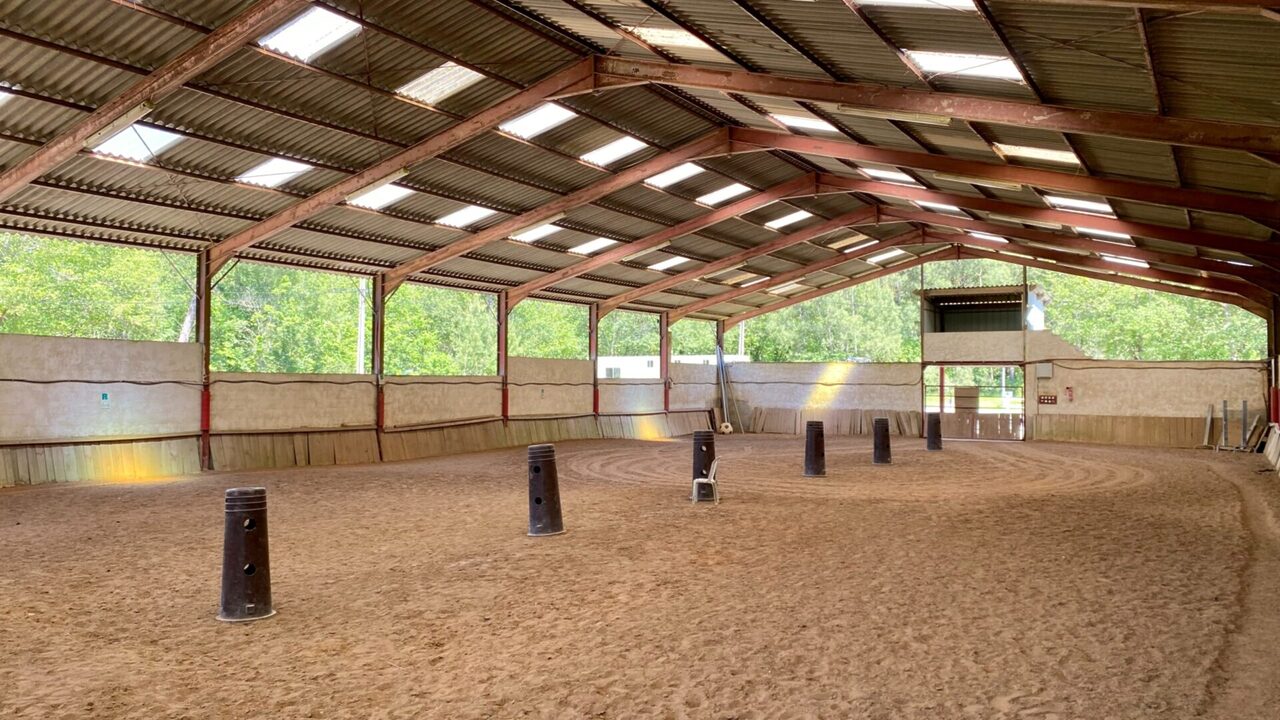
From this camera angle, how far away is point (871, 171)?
1961 centimetres

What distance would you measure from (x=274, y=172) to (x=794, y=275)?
19.8 m

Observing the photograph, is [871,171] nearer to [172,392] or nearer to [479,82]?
[479,82]

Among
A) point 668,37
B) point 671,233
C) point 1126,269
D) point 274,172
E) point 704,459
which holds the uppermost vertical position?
point 668,37

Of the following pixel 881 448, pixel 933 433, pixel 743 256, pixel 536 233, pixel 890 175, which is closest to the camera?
pixel 890 175

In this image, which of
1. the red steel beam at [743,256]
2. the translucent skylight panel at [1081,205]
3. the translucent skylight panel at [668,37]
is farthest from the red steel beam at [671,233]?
the translucent skylight panel at [668,37]

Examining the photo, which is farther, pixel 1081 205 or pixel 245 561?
pixel 1081 205

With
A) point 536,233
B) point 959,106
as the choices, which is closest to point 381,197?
point 536,233

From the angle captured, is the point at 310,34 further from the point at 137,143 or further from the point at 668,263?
the point at 668,263

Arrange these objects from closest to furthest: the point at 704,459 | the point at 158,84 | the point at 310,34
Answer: the point at 158,84
the point at 310,34
the point at 704,459

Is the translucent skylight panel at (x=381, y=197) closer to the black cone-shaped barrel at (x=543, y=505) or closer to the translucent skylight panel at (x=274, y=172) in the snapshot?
the translucent skylight panel at (x=274, y=172)

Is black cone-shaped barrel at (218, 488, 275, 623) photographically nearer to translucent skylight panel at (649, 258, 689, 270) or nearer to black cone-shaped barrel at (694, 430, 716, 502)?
black cone-shaped barrel at (694, 430, 716, 502)

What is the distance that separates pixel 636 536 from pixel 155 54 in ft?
29.1

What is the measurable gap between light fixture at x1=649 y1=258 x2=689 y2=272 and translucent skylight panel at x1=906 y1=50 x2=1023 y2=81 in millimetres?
16199

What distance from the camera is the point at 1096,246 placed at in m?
22.0
